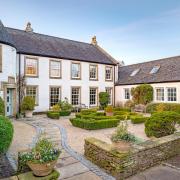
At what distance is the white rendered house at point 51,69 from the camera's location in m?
15.5

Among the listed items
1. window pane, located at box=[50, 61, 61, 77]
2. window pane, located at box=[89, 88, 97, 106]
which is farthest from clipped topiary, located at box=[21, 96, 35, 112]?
window pane, located at box=[89, 88, 97, 106]

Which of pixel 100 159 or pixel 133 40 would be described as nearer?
pixel 100 159

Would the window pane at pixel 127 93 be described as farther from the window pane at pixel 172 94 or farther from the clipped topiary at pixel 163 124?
the clipped topiary at pixel 163 124

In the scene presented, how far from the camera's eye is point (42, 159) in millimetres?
4582

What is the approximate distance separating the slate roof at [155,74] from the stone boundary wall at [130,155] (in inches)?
564

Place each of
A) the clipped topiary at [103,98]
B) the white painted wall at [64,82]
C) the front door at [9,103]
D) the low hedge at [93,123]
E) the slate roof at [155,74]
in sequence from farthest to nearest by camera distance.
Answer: the clipped topiary at [103,98], the slate roof at [155,74], the white painted wall at [64,82], the front door at [9,103], the low hedge at [93,123]

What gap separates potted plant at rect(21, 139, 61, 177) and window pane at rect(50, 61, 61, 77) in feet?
53.1

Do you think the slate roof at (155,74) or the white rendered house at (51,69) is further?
the slate roof at (155,74)

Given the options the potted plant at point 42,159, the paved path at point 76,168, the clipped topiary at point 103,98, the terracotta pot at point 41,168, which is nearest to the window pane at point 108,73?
the clipped topiary at point 103,98

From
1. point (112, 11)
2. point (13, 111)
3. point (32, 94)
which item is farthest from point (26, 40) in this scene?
point (112, 11)

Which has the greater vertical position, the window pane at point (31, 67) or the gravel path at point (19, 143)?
the window pane at point (31, 67)

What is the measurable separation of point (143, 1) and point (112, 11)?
260cm

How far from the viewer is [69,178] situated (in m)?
5.34

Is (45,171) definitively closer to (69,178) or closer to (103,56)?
(69,178)
